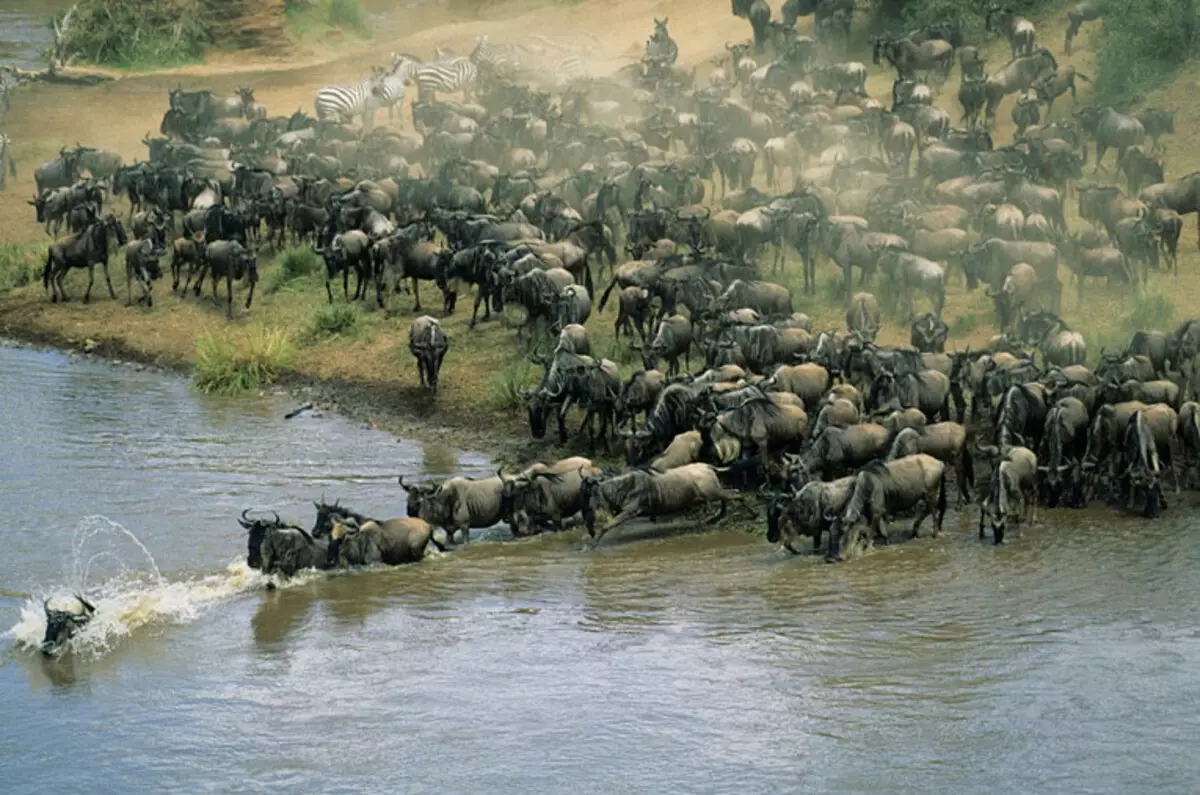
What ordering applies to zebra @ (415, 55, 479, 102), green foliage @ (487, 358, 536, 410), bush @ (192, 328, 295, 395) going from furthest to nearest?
1. zebra @ (415, 55, 479, 102)
2. bush @ (192, 328, 295, 395)
3. green foliage @ (487, 358, 536, 410)

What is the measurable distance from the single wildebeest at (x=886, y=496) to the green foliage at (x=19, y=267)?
17.4 meters

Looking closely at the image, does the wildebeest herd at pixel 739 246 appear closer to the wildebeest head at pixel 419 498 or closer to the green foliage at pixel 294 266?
the wildebeest head at pixel 419 498

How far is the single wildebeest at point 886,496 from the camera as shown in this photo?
15773 millimetres

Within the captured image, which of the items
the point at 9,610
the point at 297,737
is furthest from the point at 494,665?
the point at 9,610

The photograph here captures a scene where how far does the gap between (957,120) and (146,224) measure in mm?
14709

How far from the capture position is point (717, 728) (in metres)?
12.7

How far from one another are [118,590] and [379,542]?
227 cm

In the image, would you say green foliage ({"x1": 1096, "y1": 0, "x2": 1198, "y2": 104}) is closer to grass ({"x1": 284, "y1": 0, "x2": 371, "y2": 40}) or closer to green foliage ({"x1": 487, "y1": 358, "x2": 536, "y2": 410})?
green foliage ({"x1": 487, "y1": 358, "x2": 536, "y2": 410})

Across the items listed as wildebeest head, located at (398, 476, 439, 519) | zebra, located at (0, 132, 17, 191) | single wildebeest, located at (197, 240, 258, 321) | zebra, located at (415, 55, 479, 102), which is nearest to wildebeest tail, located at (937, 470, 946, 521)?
wildebeest head, located at (398, 476, 439, 519)

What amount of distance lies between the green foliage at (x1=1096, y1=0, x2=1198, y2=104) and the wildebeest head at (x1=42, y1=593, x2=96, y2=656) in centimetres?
2364

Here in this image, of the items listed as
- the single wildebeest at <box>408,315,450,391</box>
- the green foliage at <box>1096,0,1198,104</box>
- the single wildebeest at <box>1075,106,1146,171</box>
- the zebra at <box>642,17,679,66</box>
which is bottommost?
the single wildebeest at <box>408,315,450,391</box>

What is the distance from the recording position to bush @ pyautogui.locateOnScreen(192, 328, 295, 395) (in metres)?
23.6

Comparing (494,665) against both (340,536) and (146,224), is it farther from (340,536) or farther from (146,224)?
(146,224)

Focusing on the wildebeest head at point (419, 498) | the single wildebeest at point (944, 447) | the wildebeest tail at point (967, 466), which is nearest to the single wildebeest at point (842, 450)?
the single wildebeest at point (944, 447)
